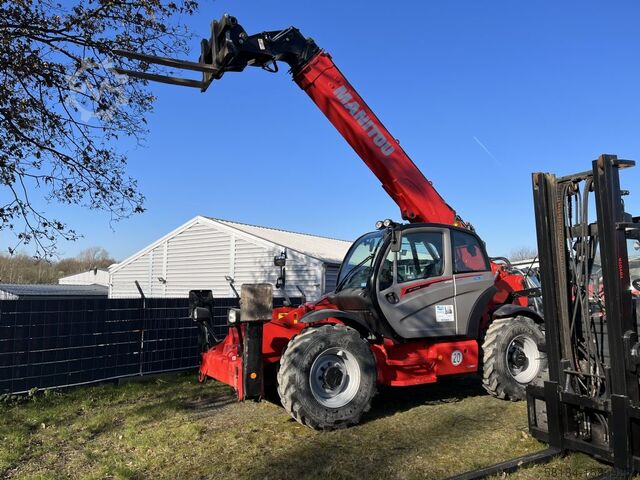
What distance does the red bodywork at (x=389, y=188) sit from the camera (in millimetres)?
6605

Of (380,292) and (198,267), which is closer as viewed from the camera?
(380,292)

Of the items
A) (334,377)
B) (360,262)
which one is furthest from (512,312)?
(334,377)

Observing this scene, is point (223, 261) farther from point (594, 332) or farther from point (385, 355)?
point (594, 332)

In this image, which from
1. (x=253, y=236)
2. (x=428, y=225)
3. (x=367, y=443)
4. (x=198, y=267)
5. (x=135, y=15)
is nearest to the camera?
(x=367, y=443)

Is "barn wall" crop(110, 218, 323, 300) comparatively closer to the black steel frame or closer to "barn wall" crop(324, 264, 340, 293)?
"barn wall" crop(324, 264, 340, 293)

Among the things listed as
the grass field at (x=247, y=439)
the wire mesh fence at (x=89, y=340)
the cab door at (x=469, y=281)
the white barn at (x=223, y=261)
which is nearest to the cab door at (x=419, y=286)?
the cab door at (x=469, y=281)

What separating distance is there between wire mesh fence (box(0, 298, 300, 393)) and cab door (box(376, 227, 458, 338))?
4.56 metres

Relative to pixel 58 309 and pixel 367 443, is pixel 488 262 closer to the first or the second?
pixel 367 443

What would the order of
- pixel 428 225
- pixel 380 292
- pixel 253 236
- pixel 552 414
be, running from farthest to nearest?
pixel 253 236
pixel 428 225
pixel 380 292
pixel 552 414

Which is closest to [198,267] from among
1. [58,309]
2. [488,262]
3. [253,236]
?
[253,236]

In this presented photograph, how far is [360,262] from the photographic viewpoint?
711 cm

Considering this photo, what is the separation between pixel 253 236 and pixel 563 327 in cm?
1674

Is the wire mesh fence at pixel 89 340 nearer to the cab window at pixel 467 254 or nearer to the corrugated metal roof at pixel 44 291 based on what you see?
the cab window at pixel 467 254

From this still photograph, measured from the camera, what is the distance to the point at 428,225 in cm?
697
